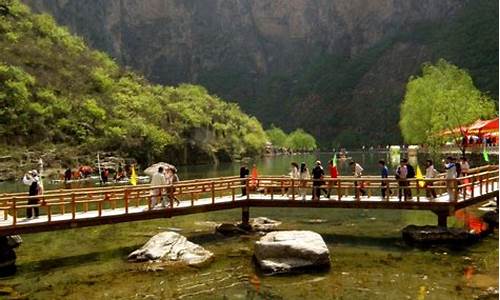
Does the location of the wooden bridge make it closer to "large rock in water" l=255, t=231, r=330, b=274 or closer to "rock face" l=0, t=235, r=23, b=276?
"rock face" l=0, t=235, r=23, b=276

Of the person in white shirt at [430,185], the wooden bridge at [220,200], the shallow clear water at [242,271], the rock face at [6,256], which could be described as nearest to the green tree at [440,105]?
the wooden bridge at [220,200]

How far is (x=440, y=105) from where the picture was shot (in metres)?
66.0

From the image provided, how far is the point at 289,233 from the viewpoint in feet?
69.9

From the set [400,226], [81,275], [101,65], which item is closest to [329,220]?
[400,226]

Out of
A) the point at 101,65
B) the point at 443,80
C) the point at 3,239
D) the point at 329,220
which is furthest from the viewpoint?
the point at 101,65

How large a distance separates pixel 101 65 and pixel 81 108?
1139 inches

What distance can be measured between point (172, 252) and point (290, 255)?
4.85 metres

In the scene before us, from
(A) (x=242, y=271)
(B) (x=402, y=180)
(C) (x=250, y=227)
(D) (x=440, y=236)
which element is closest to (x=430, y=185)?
(B) (x=402, y=180)

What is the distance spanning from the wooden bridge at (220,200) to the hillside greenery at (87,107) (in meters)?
46.2

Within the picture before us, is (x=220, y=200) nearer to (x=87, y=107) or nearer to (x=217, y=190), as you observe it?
(x=217, y=190)

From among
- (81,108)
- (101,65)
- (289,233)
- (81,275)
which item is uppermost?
(101,65)

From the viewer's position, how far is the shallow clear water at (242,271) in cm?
1778

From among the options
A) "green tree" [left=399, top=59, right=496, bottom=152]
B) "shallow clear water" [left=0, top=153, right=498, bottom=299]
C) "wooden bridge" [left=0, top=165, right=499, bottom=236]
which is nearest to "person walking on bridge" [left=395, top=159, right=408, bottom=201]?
"wooden bridge" [left=0, top=165, right=499, bottom=236]

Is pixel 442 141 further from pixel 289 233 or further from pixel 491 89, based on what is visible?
pixel 491 89
